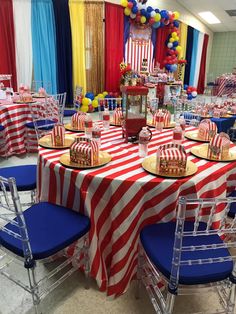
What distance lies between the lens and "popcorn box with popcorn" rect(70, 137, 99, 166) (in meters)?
1.50

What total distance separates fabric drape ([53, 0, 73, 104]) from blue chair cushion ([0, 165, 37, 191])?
14.5 ft

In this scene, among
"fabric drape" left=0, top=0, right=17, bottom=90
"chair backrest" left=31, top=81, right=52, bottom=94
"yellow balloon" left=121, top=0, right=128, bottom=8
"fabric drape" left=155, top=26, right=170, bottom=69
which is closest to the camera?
"fabric drape" left=0, top=0, right=17, bottom=90

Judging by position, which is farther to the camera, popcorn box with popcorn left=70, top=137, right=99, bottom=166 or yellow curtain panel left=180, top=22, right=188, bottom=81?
yellow curtain panel left=180, top=22, right=188, bottom=81

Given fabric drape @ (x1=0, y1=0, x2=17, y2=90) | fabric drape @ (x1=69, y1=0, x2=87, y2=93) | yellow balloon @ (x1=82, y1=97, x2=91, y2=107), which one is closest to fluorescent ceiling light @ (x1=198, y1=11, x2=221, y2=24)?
fabric drape @ (x1=69, y1=0, x2=87, y2=93)

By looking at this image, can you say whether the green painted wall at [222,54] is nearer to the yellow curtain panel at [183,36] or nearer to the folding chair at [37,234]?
the yellow curtain panel at [183,36]

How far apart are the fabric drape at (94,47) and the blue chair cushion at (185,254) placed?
5.76 m

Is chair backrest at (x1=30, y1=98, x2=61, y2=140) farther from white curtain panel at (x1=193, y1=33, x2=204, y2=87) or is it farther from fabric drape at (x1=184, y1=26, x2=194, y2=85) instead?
white curtain panel at (x1=193, y1=33, x2=204, y2=87)

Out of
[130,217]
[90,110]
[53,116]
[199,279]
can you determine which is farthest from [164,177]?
[90,110]

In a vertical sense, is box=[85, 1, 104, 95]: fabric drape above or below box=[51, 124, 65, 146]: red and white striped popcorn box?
above

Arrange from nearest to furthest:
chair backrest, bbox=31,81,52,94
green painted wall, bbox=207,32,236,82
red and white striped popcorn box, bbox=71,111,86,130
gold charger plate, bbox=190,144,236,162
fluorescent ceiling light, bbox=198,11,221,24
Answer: gold charger plate, bbox=190,144,236,162, red and white striped popcorn box, bbox=71,111,86,130, chair backrest, bbox=31,81,52,94, fluorescent ceiling light, bbox=198,11,221,24, green painted wall, bbox=207,32,236,82

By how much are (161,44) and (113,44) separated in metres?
2.09

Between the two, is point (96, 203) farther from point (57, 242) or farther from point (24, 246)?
point (24, 246)

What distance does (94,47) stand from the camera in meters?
6.42

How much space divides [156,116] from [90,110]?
3977 mm
